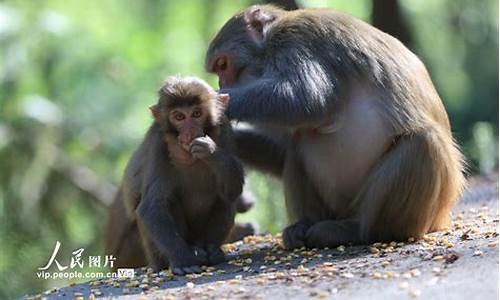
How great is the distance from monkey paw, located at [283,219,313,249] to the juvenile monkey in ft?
1.37

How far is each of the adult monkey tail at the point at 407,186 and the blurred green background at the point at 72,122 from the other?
2.43m

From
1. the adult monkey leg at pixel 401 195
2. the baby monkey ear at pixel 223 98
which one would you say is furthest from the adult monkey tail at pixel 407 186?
the baby monkey ear at pixel 223 98

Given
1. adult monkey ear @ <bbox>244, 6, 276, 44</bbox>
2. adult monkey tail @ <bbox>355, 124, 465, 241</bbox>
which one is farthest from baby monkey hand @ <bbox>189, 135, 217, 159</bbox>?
adult monkey ear @ <bbox>244, 6, 276, 44</bbox>

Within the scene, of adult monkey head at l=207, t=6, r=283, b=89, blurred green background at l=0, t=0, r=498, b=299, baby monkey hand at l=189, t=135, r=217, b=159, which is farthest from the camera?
blurred green background at l=0, t=0, r=498, b=299

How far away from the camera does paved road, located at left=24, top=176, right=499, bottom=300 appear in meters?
5.18

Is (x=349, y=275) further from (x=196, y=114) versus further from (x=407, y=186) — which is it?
(x=196, y=114)

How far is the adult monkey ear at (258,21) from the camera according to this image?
7.35 meters

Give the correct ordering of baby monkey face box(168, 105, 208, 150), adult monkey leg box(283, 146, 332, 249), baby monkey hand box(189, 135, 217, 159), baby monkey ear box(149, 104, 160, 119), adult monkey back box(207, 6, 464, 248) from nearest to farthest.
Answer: baby monkey hand box(189, 135, 217, 159), baby monkey face box(168, 105, 208, 150), baby monkey ear box(149, 104, 160, 119), adult monkey back box(207, 6, 464, 248), adult monkey leg box(283, 146, 332, 249)

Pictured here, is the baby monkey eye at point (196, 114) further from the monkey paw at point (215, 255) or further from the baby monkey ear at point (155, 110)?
the monkey paw at point (215, 255)

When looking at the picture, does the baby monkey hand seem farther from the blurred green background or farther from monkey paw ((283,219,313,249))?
the blurred green background

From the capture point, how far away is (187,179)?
6688 millimetres

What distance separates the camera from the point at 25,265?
31.4 ft

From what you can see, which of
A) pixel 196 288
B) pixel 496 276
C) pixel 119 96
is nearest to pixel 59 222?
pixel 119 96

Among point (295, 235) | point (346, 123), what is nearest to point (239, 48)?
point (346, 123)
